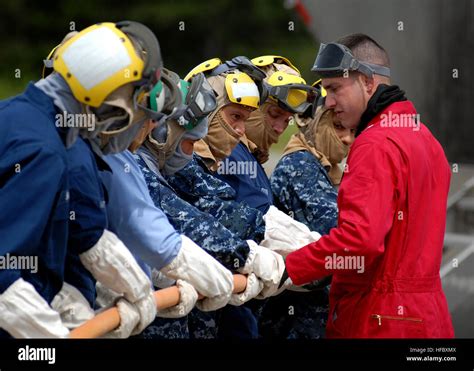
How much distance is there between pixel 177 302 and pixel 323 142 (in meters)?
2.32

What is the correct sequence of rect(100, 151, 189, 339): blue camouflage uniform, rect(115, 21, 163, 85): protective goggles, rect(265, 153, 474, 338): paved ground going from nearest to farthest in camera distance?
rect(115, 21, 163, 85): protective goggles → rect(100, 151, 189, 339): blue camouflage uniform → rect(265, 153, 474, 338): paved ground

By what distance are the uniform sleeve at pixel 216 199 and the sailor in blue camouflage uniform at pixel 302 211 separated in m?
0.67

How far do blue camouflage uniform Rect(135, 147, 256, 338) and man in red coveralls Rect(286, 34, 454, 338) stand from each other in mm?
296

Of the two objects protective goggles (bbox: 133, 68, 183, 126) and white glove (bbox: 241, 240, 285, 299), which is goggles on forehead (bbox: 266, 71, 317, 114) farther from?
protective goggles (bbox: 133, 68, 183, 126)

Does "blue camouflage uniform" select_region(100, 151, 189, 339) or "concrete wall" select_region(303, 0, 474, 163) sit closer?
"blue camouflage uniform" select_region(100, 151, 189, 339)

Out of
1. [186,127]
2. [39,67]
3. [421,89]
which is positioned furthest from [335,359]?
[39,67]

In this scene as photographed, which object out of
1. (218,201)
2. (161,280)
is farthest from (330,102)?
(161,280)

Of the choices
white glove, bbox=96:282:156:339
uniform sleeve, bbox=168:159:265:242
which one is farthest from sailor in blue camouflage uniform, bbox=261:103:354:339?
white glove, bbox=96:282:156:339

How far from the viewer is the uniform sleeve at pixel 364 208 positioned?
4965 mm

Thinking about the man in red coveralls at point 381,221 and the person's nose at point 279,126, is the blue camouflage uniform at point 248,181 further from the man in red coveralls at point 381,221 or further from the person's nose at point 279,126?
the man in red coveralls at point 381,221

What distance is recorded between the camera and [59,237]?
3.76 meters

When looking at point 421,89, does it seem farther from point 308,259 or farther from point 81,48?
point 81,48

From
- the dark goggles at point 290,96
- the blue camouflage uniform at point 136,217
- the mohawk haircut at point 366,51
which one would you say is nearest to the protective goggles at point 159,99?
the blue camouflage uniform at point 136,217

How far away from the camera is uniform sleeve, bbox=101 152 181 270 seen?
438 cm
